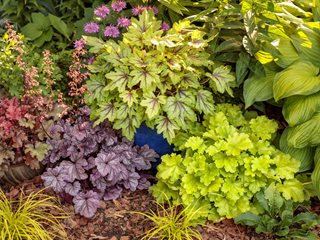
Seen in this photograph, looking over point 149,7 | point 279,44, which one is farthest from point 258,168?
point 149,7

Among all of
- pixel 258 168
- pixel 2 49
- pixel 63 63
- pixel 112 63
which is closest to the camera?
pixel 258 168

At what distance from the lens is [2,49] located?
347 centimetres

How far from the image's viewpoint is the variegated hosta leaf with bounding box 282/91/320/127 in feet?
10.3

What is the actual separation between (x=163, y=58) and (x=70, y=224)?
3.73ft

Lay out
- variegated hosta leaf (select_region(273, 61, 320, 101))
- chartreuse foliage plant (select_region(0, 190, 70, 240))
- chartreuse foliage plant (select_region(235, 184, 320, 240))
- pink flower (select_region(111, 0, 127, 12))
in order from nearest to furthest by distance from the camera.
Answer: chartreuse foliage plant (select_region(0, 190, 70, 240)) < chartreuse foliage plant (select_region(235, 184, 320, 240)) < variegated hosta leaf (select_region(273, 61, 320, 101)) < pink flower (select_region(111, 0, 127, 12))

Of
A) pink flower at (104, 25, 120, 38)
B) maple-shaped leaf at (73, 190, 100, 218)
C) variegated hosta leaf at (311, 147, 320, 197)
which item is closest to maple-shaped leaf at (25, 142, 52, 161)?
maple-shaped leaf at (73, 190, 100, 218)

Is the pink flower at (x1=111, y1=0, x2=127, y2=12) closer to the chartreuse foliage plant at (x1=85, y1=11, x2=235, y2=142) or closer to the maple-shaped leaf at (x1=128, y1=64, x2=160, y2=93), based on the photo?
the chartreuse foliage plant at (x1=85, y1=11, x2=235, y2=142)

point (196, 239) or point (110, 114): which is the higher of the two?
point (110, 114)

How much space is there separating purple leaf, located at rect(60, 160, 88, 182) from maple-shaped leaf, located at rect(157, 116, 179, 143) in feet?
1.72

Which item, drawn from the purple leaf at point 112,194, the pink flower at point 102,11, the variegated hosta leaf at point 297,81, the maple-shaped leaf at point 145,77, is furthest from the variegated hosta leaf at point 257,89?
the pink flower at point 102,11

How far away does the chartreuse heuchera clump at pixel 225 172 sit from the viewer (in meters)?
3.04

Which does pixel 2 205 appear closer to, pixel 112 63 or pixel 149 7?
pixel 112 63

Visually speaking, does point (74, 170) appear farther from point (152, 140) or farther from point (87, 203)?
point (152, 140)

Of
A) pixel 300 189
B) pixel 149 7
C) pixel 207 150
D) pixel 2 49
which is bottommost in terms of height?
pixel 300 189
